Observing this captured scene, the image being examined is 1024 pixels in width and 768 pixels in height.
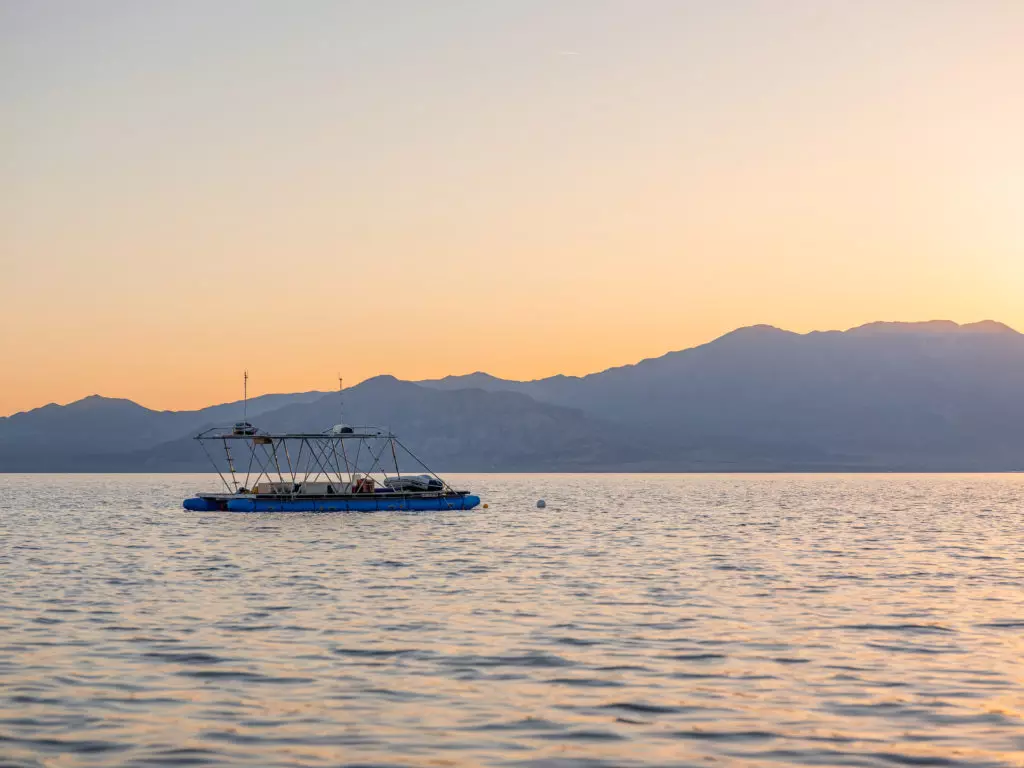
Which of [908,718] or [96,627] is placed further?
[96,627]

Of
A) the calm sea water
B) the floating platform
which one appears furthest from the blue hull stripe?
the calm sea water

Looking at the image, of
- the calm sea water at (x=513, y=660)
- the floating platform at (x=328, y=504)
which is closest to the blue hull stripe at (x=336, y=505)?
the floating platform at (x=328, y=504)

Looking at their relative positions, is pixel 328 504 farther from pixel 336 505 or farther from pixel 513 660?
pixel 513 660

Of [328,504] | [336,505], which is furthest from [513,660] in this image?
[336,505]

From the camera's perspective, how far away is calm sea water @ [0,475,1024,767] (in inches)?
901

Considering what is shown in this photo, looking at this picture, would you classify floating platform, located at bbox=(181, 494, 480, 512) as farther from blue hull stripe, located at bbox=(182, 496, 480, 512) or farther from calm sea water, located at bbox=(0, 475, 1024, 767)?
calm sea water, located at bbox=(0, 475, 1024, 767)

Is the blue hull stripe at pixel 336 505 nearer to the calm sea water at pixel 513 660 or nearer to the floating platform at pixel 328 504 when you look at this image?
the floating platform at pixel 328 504

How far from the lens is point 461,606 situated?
44375mm

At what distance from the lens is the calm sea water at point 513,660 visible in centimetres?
2289

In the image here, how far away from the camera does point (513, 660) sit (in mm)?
31984

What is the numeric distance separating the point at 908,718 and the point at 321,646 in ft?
52.6

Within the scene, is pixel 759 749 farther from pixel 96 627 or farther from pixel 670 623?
pixel 96 627

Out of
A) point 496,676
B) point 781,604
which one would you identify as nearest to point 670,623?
point 781,604

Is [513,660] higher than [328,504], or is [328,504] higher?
[328,504]
